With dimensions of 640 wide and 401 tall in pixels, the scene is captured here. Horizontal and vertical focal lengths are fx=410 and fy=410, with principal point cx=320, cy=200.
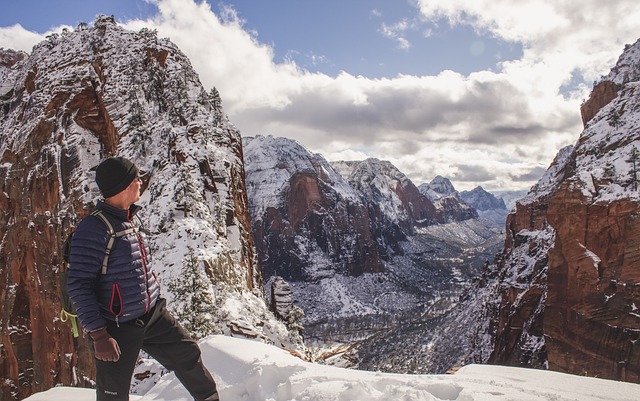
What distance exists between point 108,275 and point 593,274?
50.6m

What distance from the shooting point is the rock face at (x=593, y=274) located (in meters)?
40.3

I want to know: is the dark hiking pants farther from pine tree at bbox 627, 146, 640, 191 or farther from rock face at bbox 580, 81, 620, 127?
rock face at bbox 580, 81, 620, 127

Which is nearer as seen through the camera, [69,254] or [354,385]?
[69,254]

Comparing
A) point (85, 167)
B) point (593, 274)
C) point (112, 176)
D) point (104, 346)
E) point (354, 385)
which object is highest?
point (85, 167)

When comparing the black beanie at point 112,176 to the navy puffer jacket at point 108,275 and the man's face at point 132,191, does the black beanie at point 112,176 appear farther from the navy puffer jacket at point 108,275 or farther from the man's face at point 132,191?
the navy puffer jacket at point 108,275

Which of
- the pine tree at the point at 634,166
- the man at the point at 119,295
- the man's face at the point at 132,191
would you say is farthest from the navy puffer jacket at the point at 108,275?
the pine tree at the point at 634,166

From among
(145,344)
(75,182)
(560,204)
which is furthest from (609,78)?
(145,344)

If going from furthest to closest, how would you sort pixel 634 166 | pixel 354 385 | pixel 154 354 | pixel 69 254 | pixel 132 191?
pixel 634 166 → pixel 354 385 → pixel 154 354 → pixel 132 191 → pixel 69 254

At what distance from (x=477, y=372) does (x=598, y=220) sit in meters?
45.2

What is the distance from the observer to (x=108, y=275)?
16.0 feet

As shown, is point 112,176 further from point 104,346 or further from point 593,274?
point 593,274

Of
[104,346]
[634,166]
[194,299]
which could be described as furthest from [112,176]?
[634,166]

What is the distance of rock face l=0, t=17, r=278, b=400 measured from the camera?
3131cm

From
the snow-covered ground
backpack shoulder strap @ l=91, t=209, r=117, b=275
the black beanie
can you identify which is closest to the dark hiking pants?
backpack shoulder strap @ l=91, t=209, r=117, b=275
